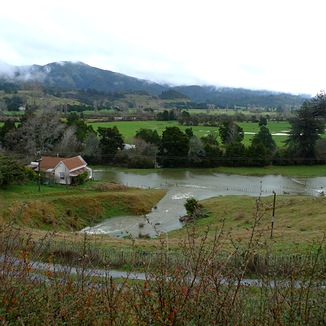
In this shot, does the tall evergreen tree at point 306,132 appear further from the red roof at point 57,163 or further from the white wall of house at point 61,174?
the white wall of house at point 61,174

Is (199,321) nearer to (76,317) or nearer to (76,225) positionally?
(76,317)

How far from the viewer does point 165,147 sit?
135ft

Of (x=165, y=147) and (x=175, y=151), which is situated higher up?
(x=165, y=147)

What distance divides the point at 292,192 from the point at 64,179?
19.0 metres

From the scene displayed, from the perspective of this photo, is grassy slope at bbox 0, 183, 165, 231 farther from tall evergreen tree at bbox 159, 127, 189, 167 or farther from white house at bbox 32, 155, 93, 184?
tall evergreen tree at bbox 159, 127, 189, 167

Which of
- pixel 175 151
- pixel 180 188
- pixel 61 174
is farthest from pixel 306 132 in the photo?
pixel 61 174

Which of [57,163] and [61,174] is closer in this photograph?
[61,174]

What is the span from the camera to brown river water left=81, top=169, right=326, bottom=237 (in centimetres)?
2069

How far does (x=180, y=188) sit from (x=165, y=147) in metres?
12.1

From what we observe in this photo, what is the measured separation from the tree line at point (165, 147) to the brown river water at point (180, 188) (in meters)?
2.98

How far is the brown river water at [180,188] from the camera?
814 inches

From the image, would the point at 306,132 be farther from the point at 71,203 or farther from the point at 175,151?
the point at 71,203

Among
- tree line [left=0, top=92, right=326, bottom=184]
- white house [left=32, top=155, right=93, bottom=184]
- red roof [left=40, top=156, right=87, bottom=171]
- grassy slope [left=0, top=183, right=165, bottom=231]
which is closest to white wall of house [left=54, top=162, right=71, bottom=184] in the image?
white house [left=32, top=155, right=93, bottom=184]

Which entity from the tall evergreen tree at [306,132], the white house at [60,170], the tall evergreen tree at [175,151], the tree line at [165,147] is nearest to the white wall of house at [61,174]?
the white house at [60,170]
